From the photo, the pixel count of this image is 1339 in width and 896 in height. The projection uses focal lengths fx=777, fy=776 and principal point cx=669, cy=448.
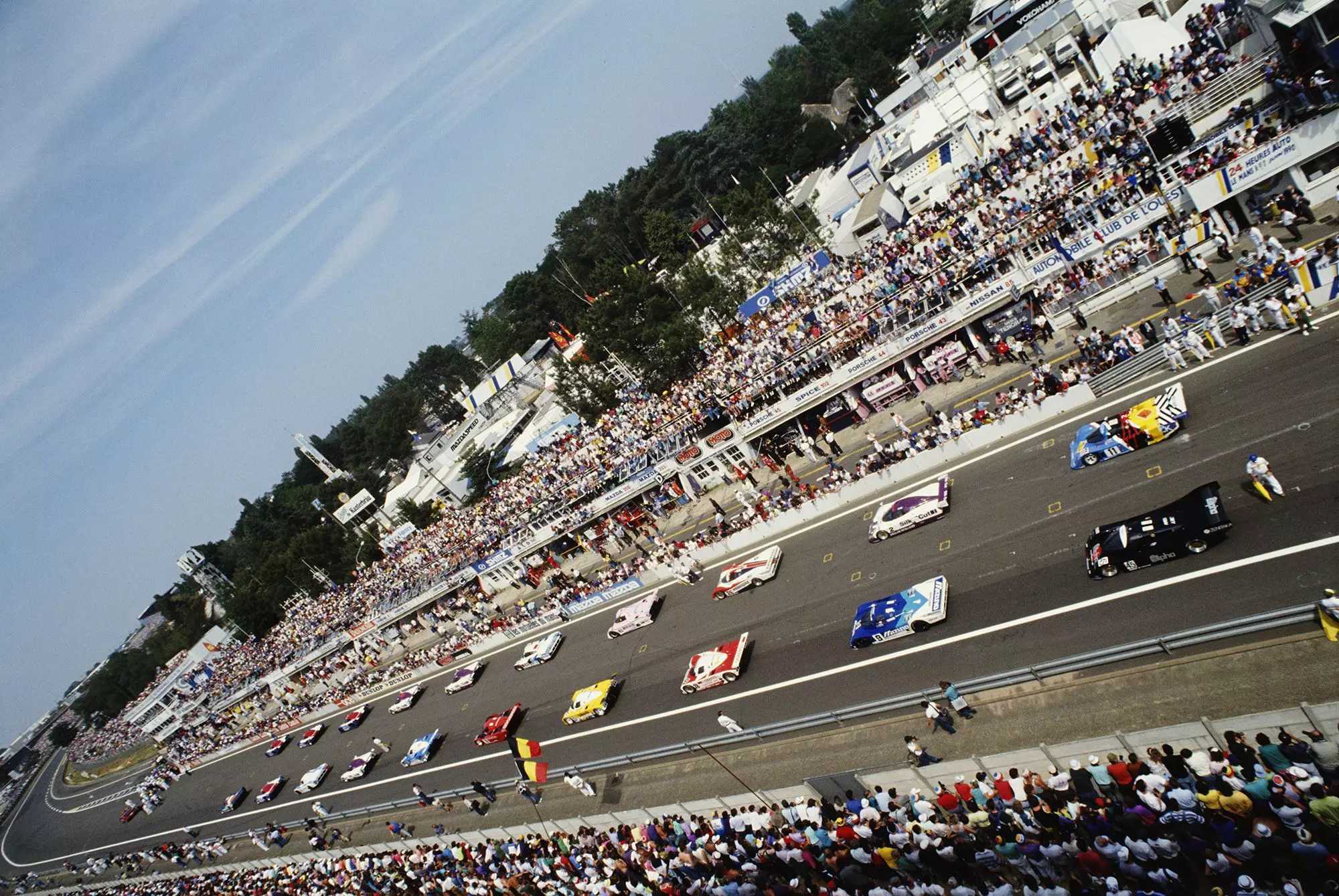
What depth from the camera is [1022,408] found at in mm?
33781

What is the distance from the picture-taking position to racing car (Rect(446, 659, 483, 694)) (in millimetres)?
51781

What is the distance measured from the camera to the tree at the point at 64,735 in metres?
161

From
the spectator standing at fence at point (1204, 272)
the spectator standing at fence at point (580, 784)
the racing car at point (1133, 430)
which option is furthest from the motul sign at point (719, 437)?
the spectator standing at fence at point (1204, 272)

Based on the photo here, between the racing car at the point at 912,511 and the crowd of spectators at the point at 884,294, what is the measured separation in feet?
14.0

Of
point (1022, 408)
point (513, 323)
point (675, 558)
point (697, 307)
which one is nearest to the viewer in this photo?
point (1022, 408)

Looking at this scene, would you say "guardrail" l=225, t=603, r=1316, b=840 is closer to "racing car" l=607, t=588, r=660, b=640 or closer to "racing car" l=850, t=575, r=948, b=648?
"racing car" l=850, t=575, r=948, b=648

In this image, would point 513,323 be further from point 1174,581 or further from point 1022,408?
point 1174,581

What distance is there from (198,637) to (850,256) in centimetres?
14778

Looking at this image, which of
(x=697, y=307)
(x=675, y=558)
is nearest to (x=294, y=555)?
(x=697, y=307)

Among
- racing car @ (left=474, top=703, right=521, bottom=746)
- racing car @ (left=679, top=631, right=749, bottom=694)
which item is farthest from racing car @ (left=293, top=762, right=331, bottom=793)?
racing car @ (left=679, top=631, right=749, bottom=694)

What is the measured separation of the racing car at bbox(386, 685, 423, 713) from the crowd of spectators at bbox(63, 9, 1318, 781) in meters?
5.13

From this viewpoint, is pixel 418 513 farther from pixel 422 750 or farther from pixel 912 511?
pixel 912 511

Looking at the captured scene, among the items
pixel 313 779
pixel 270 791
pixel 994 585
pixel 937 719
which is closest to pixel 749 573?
pixel 994 585

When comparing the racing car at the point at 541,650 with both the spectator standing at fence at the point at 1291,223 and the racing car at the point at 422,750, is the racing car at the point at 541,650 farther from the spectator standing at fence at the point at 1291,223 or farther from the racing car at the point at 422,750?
the spectator standing at fence at the point at 1291,223
